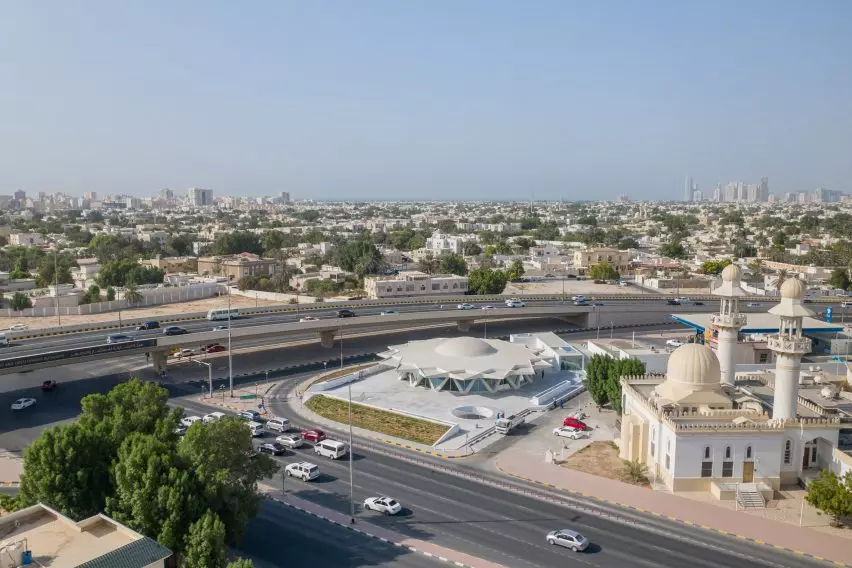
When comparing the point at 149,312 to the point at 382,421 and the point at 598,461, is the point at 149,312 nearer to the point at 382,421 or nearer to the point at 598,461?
the point at 382,421

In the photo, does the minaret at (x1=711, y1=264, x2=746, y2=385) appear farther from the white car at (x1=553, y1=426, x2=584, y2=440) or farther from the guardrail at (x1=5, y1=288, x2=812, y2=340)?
the guardrail at (x1=5, y1=288, x2=812, y2=340)

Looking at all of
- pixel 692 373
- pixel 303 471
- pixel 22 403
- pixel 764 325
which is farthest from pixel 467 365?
pixel 22 403

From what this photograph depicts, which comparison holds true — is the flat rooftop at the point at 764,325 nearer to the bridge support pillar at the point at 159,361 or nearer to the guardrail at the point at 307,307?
the guardrail at the point at 307,307

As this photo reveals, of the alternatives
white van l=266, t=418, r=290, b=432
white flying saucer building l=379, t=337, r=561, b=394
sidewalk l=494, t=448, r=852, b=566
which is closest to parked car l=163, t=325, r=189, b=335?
white flying saucer building l=379, t=337, r=561, b=394

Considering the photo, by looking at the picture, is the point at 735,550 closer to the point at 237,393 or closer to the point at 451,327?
the point at 237,393

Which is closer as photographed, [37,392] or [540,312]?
[37,392]

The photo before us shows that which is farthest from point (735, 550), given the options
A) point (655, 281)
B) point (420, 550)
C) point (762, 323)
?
point (655, 281)
